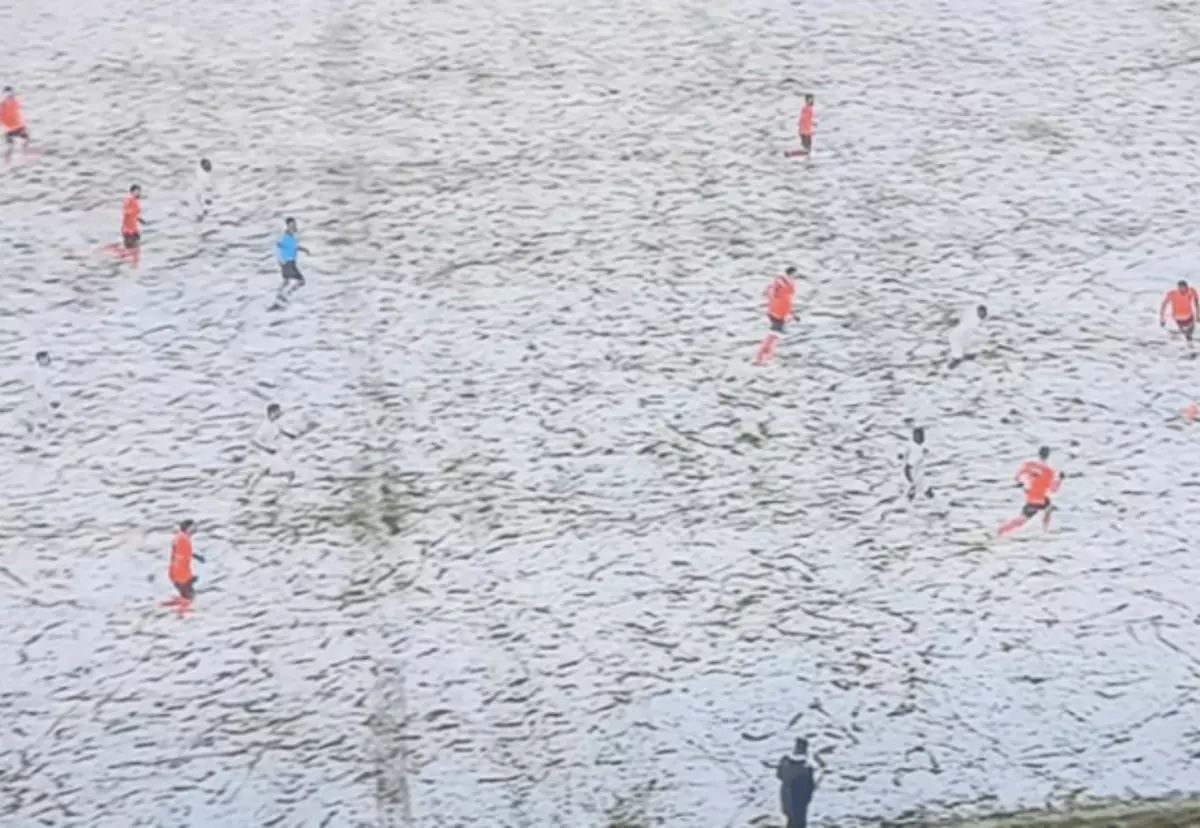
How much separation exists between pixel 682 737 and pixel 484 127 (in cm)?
1256

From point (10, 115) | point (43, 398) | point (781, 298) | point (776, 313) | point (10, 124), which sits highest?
point (10, 115)

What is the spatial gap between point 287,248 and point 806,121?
26.8ft

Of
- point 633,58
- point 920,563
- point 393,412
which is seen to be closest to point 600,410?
point 393,412

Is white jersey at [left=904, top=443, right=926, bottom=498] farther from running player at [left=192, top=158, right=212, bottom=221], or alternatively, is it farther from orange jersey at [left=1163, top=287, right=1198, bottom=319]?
running player at [left=192, top=158, right=212, bottom=221]

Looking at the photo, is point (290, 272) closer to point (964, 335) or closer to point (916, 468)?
point (916, 468)

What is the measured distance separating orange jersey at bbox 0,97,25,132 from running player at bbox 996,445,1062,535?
15540 mm

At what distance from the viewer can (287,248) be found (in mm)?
24719

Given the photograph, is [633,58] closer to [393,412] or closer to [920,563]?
[393,412]

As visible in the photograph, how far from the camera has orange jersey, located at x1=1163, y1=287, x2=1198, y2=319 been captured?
24453 millimetres

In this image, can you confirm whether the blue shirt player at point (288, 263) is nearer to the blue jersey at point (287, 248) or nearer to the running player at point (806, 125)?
the blue jersey at point (287, 248)

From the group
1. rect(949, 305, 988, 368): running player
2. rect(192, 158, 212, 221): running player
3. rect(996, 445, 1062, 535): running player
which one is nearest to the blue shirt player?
rect(192, 158, 212, 221): running player

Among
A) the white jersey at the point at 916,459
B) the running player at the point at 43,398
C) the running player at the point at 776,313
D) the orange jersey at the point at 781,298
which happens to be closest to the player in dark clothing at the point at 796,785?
the white jersey at the point at 916,459

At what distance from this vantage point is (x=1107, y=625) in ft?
67.9

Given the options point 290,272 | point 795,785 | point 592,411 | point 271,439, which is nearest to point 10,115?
point 290,272
